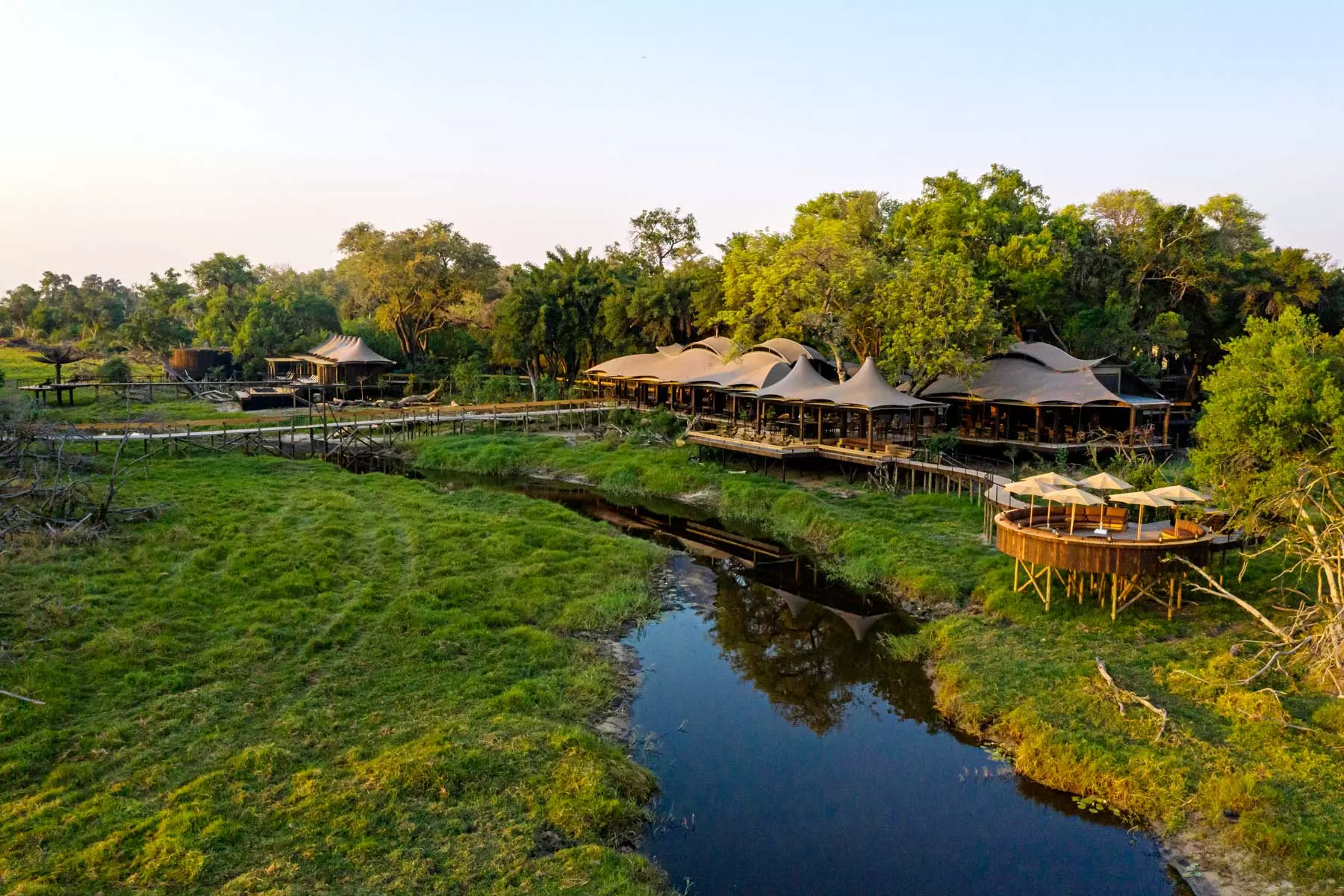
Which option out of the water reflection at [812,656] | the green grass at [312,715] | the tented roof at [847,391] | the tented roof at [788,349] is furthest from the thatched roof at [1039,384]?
the green grass at [312,715]

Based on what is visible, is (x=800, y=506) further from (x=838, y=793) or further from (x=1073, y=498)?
(x=838, y=793)

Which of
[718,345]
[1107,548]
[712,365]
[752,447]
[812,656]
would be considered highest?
[718,345]

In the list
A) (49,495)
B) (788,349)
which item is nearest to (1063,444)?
(788,349)

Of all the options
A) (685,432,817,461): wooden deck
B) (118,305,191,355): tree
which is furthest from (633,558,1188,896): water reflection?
(118,305,191,355): tree

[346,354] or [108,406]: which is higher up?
[346,354]

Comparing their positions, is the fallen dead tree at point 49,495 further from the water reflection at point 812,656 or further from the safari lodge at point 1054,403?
the safari lodge at point 1054,403

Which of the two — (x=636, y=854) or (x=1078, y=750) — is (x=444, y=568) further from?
(x=1078, y=750)

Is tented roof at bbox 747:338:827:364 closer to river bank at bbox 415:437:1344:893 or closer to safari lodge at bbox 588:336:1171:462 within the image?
safari lodge at bbox 588:336:1171:462
